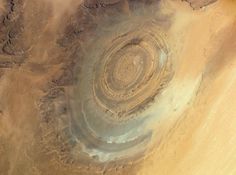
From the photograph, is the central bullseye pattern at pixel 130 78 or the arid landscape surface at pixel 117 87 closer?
the arid landscape surface at pixel 117 87

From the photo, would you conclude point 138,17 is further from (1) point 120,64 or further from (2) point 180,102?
(2) point 180,102

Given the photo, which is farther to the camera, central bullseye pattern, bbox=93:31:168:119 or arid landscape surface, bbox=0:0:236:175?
central bullseye pattern, bbox=93:31:168:119

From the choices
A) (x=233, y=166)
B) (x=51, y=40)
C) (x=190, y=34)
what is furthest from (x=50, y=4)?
(x=233, y=166)

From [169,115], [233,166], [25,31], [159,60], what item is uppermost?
[25,31]

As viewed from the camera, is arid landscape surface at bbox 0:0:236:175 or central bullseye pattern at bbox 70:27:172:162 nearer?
arid landscape surface at bbox 0:0:236:175
